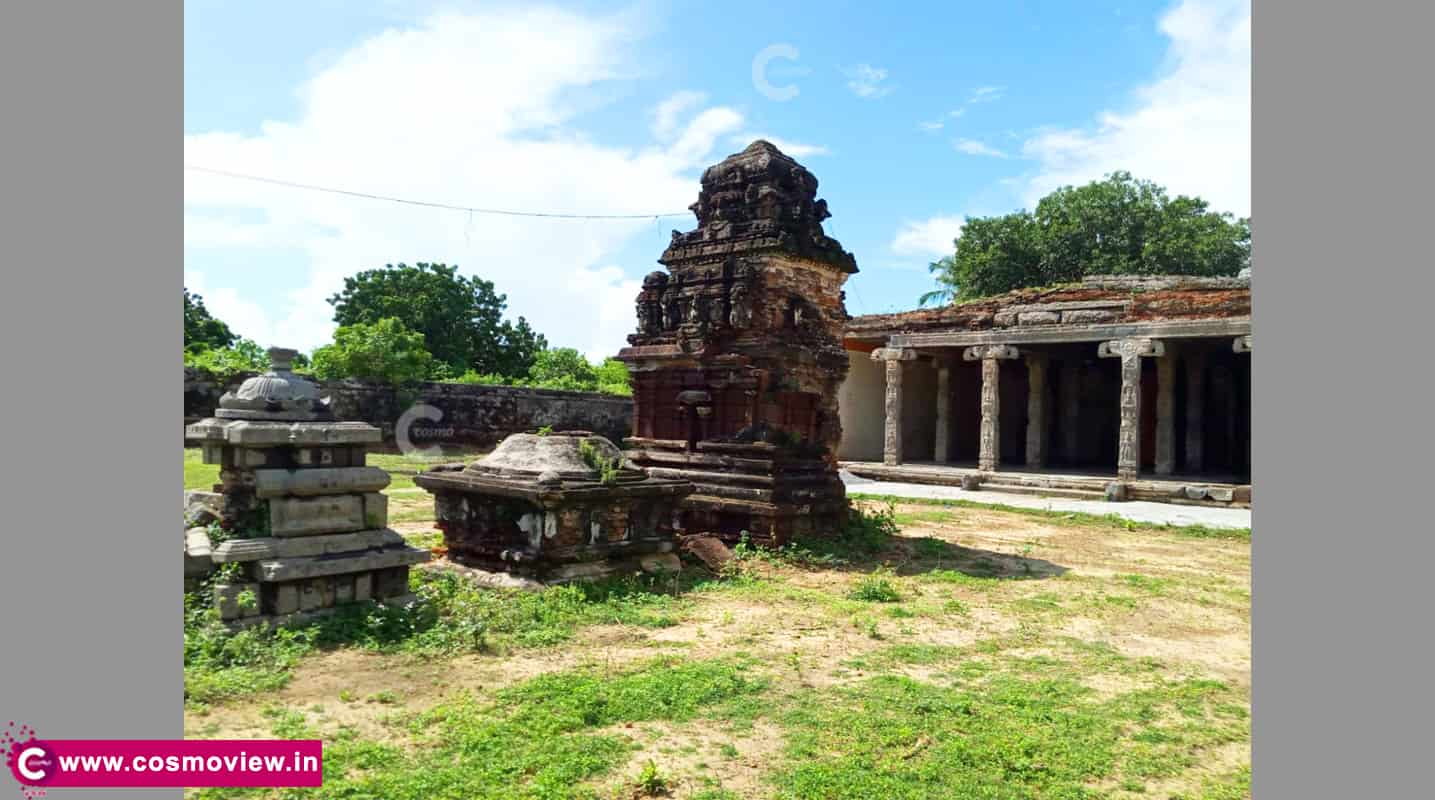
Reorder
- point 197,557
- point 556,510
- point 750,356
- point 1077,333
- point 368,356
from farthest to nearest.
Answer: point 368,356 < point 1077,333 < point 750,356 < point 556,510 < point 197,557

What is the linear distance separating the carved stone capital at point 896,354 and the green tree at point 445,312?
16338mm

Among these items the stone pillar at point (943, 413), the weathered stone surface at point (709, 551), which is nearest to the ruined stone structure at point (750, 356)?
the weathered stone surface at point (709, 551)

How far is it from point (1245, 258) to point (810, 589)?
3035 cm

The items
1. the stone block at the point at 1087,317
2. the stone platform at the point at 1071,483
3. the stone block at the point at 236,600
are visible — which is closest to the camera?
the stone block at the point at 236,600

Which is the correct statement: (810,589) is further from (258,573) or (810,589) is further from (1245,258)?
(1245,258)

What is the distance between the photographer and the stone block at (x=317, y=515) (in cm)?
551

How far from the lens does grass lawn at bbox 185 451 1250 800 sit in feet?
11.9

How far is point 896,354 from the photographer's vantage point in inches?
883

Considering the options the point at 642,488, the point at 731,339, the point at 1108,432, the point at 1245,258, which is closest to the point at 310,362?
the point at 731,339

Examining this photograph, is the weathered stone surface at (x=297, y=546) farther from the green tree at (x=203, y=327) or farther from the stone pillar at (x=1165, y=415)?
the green tree at (x=203, y=327)

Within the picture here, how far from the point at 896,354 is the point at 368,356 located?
13.3 metres

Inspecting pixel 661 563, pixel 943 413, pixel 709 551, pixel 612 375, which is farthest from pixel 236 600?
pixel 612 375

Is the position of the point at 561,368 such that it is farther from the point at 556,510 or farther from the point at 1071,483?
the point at 556,510

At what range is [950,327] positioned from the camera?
71.3 ft
